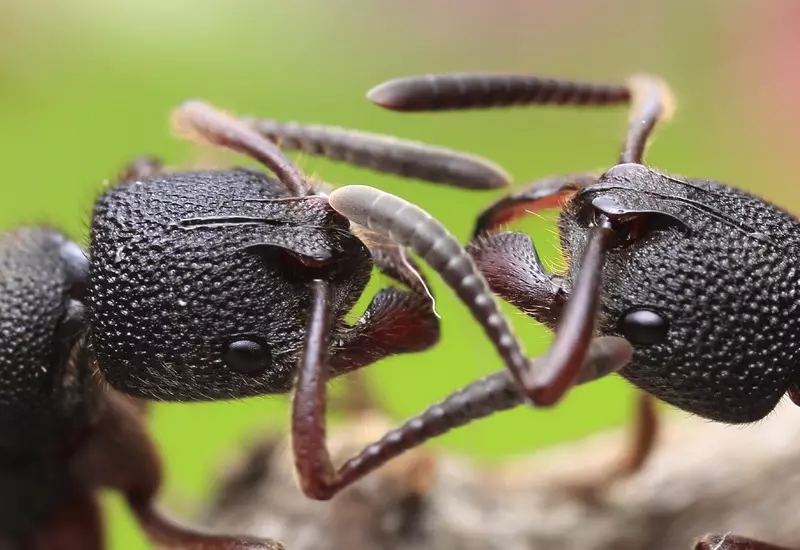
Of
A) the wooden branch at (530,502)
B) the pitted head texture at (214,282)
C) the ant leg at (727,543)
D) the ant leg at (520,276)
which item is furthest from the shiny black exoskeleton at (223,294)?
the ant leg at (727,543)

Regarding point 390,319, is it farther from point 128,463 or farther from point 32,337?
point 128,463

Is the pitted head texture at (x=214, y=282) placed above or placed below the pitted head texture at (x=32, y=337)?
above

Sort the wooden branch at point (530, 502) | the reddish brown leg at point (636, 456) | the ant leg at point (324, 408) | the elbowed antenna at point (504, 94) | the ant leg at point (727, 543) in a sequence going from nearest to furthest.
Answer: the ant leg at point (324, 408) → the ant leg at point (727, 543) → the elbowed antenna at point (504, 94) → the wooden branch at point (530, 502) → the reddish brown leg at point (636, 456)

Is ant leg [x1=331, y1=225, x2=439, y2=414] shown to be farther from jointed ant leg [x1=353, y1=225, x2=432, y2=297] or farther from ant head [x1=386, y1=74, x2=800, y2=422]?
ant head [x1=386, y1=74, x2=800, y2=422]

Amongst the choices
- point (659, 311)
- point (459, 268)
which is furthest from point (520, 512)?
point (459, 268)

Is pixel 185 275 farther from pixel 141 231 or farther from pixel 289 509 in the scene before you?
Answer: pixel 289 509

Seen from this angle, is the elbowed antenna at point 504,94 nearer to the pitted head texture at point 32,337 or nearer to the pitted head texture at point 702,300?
the pitted head texture at point 702,300

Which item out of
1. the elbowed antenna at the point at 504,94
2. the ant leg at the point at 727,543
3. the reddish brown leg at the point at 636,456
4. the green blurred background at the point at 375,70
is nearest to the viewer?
the ant leg at the point at 727,543
